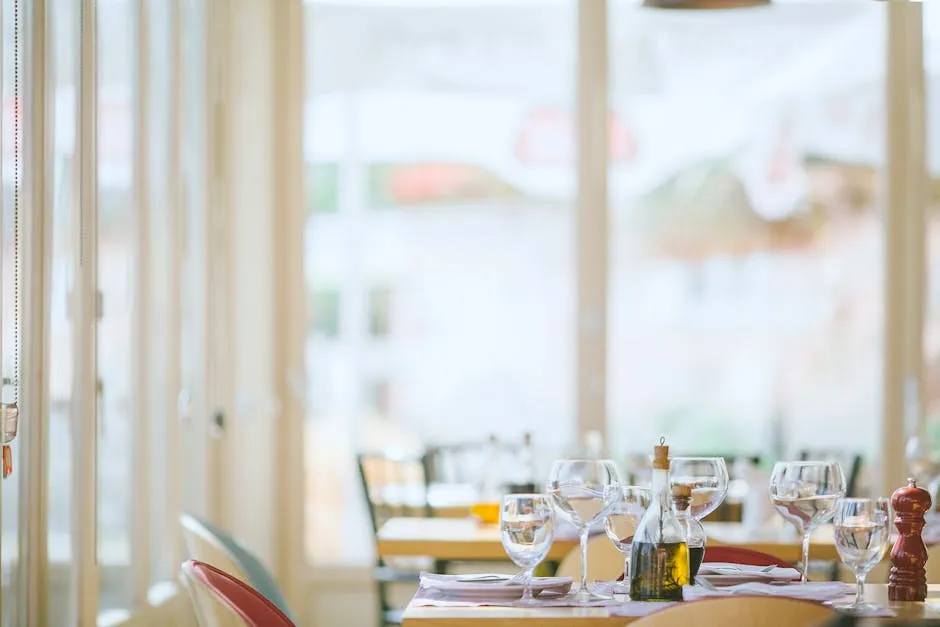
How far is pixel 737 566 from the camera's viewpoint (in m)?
2.66

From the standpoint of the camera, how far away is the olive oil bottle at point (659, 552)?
2.36 metres

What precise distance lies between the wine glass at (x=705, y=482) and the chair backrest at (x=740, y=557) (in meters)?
0.20

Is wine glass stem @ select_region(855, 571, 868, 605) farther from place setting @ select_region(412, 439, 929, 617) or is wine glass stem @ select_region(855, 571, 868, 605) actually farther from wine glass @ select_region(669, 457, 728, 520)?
wine glass @ select_region(669, 457, 728, 520)

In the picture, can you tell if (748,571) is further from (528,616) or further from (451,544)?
(451,544)

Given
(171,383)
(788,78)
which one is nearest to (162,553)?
(171,383)

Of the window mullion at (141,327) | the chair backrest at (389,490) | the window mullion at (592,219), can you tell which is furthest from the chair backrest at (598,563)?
the window mullion at (592,219)

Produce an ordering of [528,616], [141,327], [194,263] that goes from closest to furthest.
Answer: [528,616] < [141,327] < [194,263]

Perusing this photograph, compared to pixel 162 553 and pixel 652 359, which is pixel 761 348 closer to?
pixel 652 359

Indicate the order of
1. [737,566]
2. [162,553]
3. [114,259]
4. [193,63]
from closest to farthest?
[737,566], [114,259], [162,553], [193,63]

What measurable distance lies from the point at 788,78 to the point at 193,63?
242 cm

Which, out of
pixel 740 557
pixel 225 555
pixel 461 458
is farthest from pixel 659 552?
pixel 461 458

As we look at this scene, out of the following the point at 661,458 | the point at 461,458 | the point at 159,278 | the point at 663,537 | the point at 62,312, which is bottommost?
the point at 461,458

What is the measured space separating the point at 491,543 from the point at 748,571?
3.61 ft

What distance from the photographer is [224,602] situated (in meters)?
2.34
